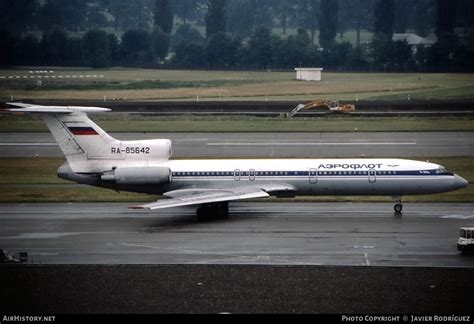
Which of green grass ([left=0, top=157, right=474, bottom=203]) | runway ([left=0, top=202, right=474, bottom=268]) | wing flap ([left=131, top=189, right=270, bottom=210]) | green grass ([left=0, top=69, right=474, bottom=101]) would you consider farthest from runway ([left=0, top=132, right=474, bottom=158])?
wing flap ([left=131, top=189, right=270, bottom=210])

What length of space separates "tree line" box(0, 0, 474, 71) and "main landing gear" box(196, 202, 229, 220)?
17884 mm

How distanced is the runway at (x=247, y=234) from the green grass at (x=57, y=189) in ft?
5.86

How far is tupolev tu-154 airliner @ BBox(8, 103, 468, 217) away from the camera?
44875mm

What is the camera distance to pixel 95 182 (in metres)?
45.8

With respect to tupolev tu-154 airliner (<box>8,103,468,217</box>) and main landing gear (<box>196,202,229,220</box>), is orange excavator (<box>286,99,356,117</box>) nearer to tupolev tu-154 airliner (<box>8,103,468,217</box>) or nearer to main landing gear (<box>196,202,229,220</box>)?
tupolev tu-154 airliner (<box>8,103,468,217</box>)

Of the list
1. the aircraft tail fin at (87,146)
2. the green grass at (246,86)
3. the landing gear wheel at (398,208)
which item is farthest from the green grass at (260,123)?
the landing gear wheel at (398,208)

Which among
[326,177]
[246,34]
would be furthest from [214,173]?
[246,34]

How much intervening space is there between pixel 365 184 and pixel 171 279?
17434mm

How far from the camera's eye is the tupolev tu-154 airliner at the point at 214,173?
4488 cm

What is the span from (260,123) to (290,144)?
10609mm

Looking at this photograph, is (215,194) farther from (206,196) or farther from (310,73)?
(310,73)

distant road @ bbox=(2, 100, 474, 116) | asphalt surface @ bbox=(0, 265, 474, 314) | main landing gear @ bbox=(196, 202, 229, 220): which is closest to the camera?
asphalt surface @ bbox=(0, 265, 474, 314)

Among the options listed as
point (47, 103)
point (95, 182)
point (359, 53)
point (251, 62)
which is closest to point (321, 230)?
point (95, 182)

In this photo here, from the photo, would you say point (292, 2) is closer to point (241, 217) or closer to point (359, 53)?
point (359, 53)
